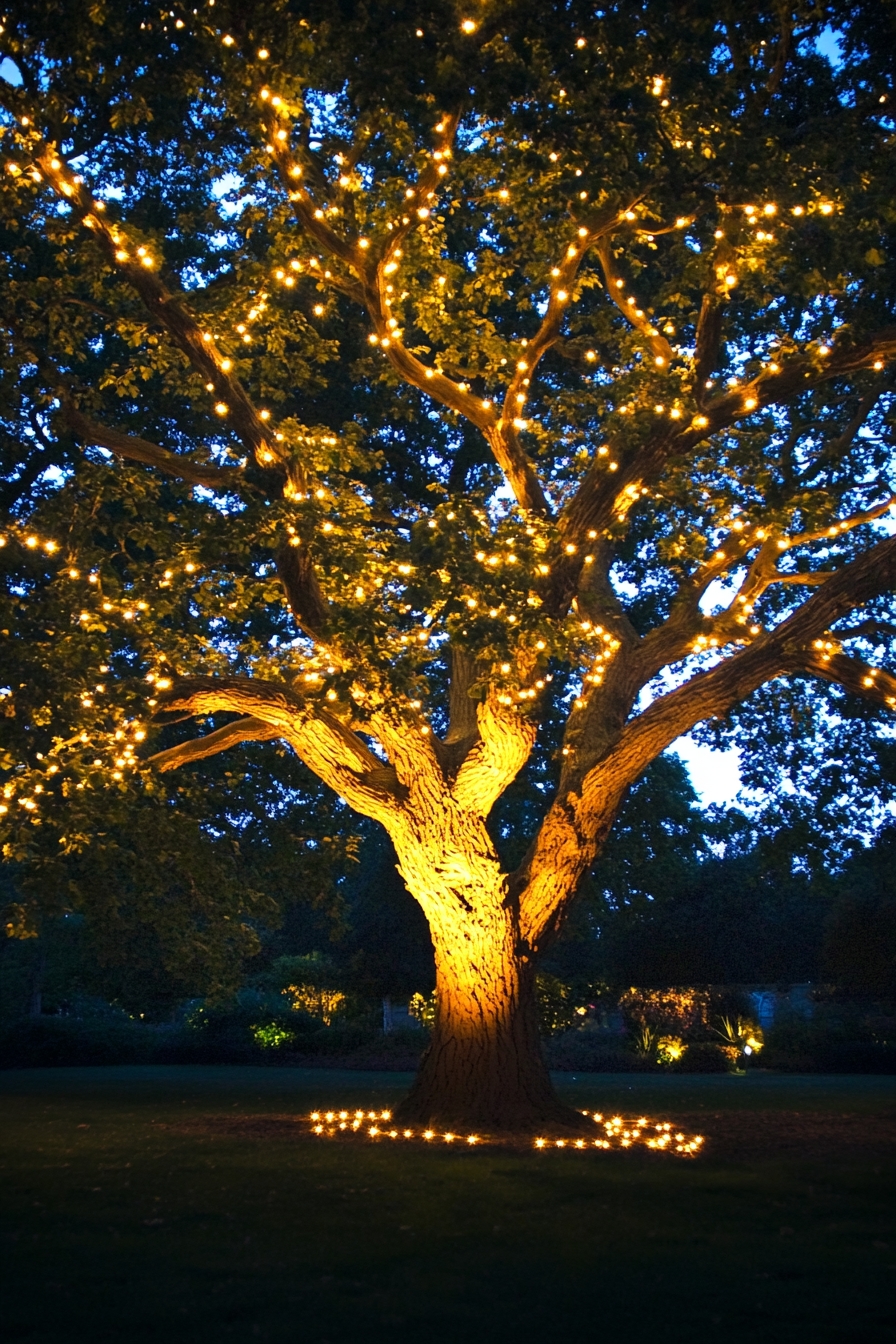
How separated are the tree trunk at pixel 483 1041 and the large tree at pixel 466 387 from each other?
0.11 feet

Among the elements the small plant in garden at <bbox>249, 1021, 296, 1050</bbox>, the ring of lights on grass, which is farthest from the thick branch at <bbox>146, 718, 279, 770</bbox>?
the small plant in garden at <bbox>249, 1021, 296, 1050</bbox>

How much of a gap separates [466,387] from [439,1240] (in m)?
9.19

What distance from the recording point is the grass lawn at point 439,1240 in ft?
16.0

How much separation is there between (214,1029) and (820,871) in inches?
664

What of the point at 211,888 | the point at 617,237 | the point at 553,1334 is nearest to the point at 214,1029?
the point at 211,888

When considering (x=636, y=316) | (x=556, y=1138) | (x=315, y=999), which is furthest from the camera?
(x=315, y=999)

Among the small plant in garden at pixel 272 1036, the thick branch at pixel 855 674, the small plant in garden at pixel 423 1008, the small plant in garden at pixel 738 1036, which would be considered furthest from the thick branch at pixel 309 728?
the small plant in garden at pixel 272 1036

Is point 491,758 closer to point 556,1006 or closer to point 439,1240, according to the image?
point 439,1240

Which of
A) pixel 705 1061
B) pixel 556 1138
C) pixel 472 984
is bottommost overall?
pixel 556 1138

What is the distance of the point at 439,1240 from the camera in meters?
6.51

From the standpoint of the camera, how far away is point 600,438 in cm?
1474

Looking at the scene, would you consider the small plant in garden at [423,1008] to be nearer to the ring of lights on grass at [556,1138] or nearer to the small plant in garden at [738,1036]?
the small plant in garden at [738,1036]

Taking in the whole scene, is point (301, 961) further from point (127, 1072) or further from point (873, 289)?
point (873, 289)

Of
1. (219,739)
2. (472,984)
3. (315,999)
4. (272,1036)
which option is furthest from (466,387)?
(315,999)
